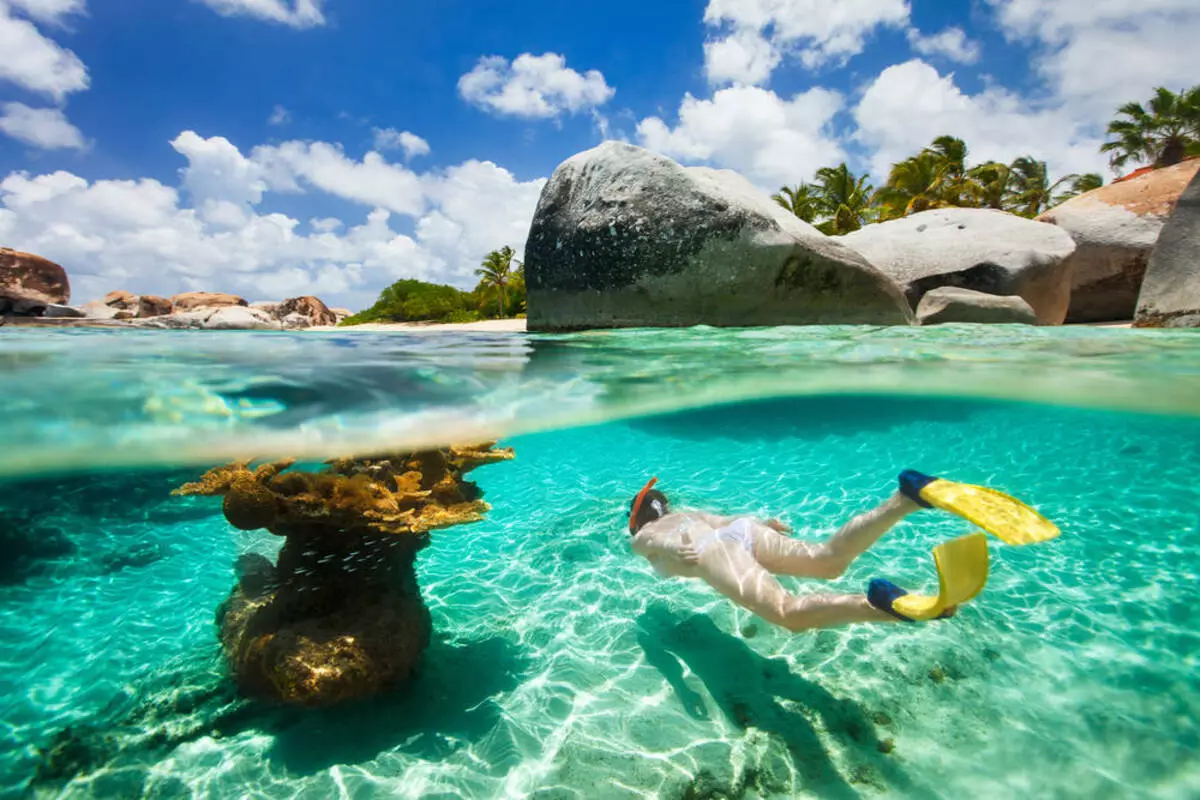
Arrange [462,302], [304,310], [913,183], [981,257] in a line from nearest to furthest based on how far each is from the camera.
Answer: [981,257], [304,310], [913,183], [462,302]

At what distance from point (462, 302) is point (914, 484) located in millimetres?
45767

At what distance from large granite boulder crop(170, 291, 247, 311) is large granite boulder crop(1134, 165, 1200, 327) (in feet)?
104

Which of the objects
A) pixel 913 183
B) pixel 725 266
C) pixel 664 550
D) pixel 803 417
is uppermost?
pixel 913 183

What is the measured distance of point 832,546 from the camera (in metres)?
3.89

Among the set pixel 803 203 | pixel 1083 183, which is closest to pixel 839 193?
pixel 803 203

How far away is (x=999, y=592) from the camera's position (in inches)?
226

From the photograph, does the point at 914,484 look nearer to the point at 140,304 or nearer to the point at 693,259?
the point at 693,259

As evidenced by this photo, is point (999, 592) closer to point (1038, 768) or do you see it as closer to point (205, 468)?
point (1038, 768)

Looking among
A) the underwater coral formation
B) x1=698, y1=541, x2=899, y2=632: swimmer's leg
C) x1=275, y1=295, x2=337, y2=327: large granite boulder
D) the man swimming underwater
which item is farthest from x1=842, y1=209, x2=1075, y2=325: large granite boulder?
x1=275, y1=295, x2=337, y2=327: large granite boulder

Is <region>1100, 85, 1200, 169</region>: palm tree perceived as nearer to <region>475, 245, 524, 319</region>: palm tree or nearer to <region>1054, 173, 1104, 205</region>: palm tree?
<region>1054, 173, 1104, 205</region>: palm tree

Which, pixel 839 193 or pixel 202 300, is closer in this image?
pixel 202 300

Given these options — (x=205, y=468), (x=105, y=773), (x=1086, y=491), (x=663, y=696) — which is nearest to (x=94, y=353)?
(x=205, y=468)

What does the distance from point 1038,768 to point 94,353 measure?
10375 millimetres

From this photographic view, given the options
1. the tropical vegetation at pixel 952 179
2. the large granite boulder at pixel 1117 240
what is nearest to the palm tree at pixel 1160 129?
the tropical vegetation at pixel 952 179
